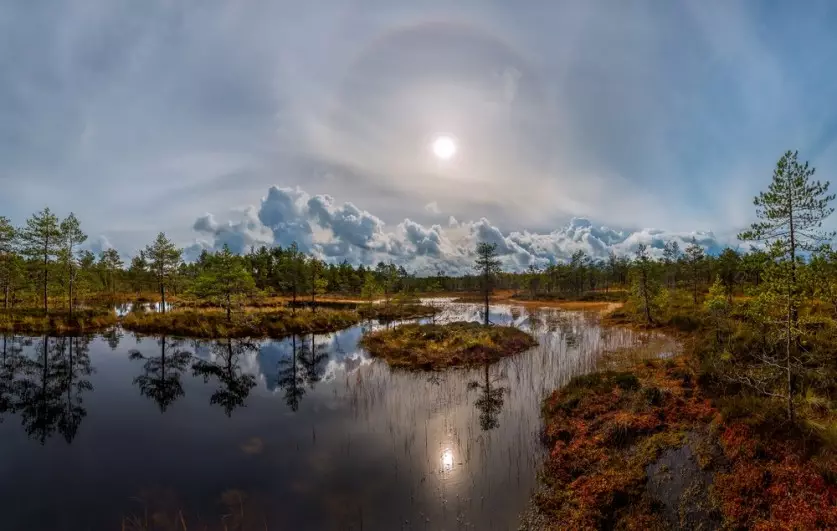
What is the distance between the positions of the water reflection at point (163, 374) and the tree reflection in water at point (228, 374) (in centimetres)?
137

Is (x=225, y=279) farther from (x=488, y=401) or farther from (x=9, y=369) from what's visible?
(x=488, y=401)

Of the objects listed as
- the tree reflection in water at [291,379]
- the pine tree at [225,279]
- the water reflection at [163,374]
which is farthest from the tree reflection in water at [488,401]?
the pine tree at [225,279]

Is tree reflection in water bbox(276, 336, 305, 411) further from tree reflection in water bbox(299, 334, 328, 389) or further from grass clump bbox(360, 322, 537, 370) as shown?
grass clump bbox(360, 322, 537, 370)

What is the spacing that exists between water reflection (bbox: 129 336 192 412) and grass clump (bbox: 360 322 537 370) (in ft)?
47.2

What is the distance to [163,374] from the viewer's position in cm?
2452

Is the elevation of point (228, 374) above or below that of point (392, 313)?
below

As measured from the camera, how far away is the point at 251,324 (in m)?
42.1

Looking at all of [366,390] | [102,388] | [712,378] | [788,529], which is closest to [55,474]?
[102,388]

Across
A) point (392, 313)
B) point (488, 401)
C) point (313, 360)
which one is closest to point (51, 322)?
point (313, 360)

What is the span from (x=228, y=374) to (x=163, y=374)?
425 centimetres

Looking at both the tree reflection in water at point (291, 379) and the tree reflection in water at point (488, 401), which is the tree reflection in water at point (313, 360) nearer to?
the tree reflection in water at point (291, 379)

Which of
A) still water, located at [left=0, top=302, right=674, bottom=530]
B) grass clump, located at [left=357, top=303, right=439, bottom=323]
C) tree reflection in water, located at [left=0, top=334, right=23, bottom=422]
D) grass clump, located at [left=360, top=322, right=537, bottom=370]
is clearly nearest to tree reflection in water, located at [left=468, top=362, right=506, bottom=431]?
still water, located at [left=0, top=302, right=674, bottom=530]

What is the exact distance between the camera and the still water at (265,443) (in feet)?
34.6

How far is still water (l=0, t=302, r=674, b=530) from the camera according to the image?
10.5 metres
